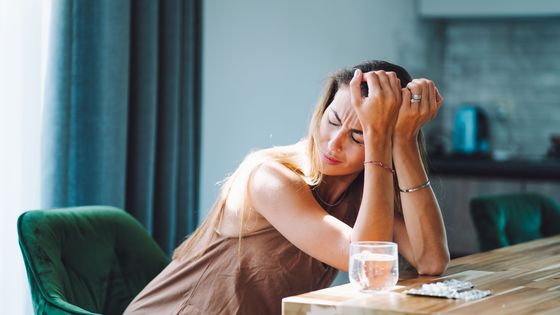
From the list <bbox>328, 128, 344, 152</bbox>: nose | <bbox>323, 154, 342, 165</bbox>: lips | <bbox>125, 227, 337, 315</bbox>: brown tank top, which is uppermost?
<bbox>328, 128, 344, 152</bbox>: nose

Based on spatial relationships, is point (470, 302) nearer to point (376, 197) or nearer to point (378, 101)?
point (376, 197)

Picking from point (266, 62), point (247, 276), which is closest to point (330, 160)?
point (247, 276)

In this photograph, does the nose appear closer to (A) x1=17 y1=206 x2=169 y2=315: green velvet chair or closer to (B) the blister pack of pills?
(B) the blister pack of pills

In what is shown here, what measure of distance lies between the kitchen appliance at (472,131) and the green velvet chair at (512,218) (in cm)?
217

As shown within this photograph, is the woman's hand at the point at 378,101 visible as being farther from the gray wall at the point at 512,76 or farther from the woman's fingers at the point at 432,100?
the gray wall at the point at 512,76

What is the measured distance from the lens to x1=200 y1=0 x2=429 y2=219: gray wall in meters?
3.83

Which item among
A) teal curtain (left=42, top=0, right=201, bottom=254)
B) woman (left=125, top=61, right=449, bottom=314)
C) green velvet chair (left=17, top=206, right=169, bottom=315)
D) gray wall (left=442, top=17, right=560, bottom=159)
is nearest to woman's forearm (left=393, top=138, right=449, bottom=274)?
woman (left=125, top=61, right=449, bottom=314)

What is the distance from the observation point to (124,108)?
294 cm

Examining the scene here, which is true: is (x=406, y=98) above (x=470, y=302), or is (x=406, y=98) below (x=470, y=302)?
above

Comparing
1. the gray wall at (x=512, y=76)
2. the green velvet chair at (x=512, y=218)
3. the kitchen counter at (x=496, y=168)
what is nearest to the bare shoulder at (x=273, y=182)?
the green velvet chair at (x=512, y=218)

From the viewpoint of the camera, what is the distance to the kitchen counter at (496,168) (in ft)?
16.0

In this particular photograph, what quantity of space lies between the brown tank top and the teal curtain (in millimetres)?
1038

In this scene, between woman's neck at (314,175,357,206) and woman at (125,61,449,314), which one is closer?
woman at (125,61,449,314)

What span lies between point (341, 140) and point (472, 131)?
375cm
